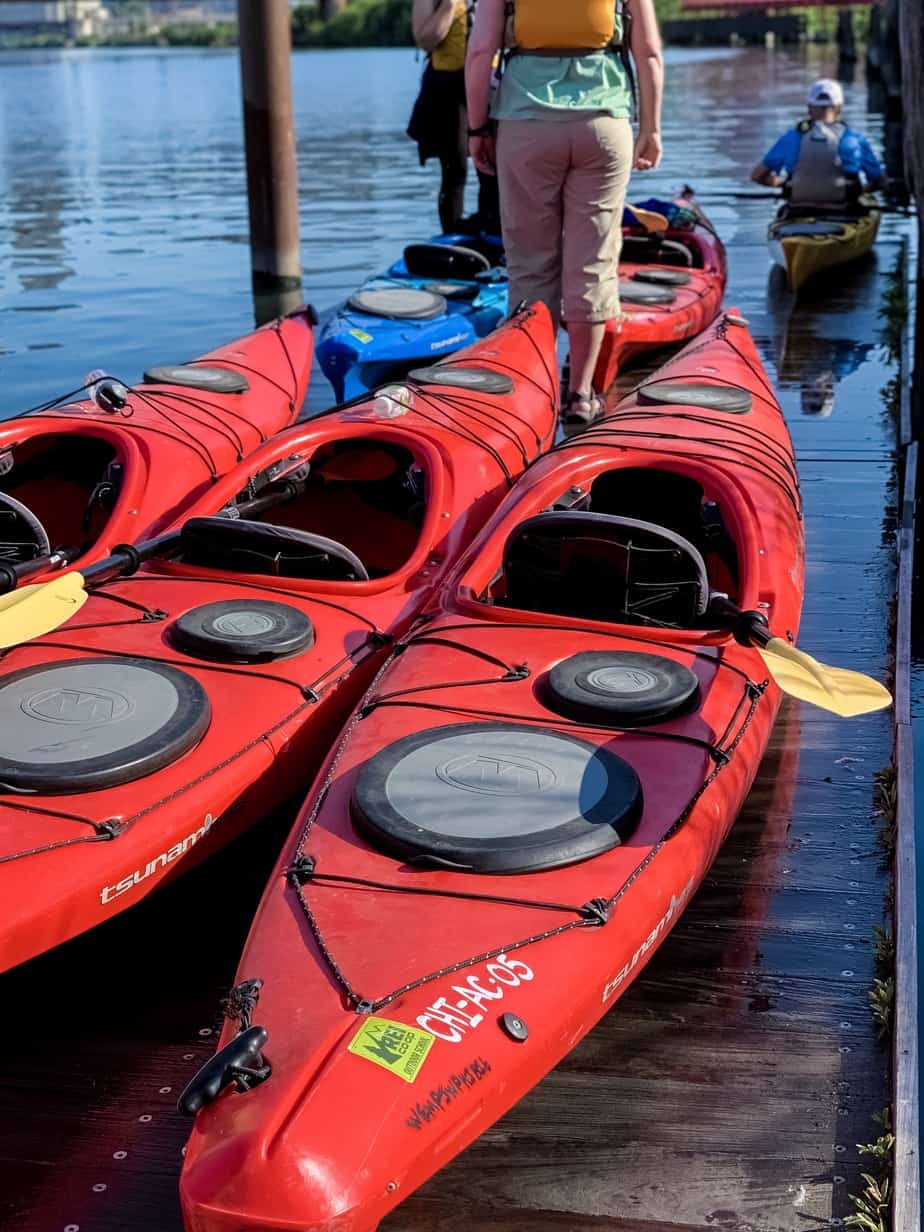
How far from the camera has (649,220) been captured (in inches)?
355

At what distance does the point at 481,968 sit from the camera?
2689 mm

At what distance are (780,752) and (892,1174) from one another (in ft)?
5.62

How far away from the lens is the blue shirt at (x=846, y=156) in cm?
1030

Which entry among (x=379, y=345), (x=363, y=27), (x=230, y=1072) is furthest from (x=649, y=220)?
(x=363, y=27)

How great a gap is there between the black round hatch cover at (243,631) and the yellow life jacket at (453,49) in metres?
5.85

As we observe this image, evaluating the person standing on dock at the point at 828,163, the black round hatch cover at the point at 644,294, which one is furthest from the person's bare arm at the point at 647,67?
the person standing on dock at the point at 828,163

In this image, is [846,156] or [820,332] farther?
[846,156]

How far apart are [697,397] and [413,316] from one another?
2.67 metres

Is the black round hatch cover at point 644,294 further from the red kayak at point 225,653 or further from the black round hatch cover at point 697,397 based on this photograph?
the red kayak at point 225,653

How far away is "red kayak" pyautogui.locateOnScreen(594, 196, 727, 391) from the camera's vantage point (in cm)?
767

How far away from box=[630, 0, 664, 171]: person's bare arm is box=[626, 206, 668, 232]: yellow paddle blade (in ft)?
9.43

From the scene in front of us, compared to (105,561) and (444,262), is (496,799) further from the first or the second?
(444,262)

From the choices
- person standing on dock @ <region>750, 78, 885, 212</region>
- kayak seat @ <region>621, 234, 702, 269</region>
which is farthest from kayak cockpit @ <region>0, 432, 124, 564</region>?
person standing on dock @ <region>750, 78, 885, 212</region>

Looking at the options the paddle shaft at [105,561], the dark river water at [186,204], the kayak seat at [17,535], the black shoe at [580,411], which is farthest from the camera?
the dark river water at [186,204]
